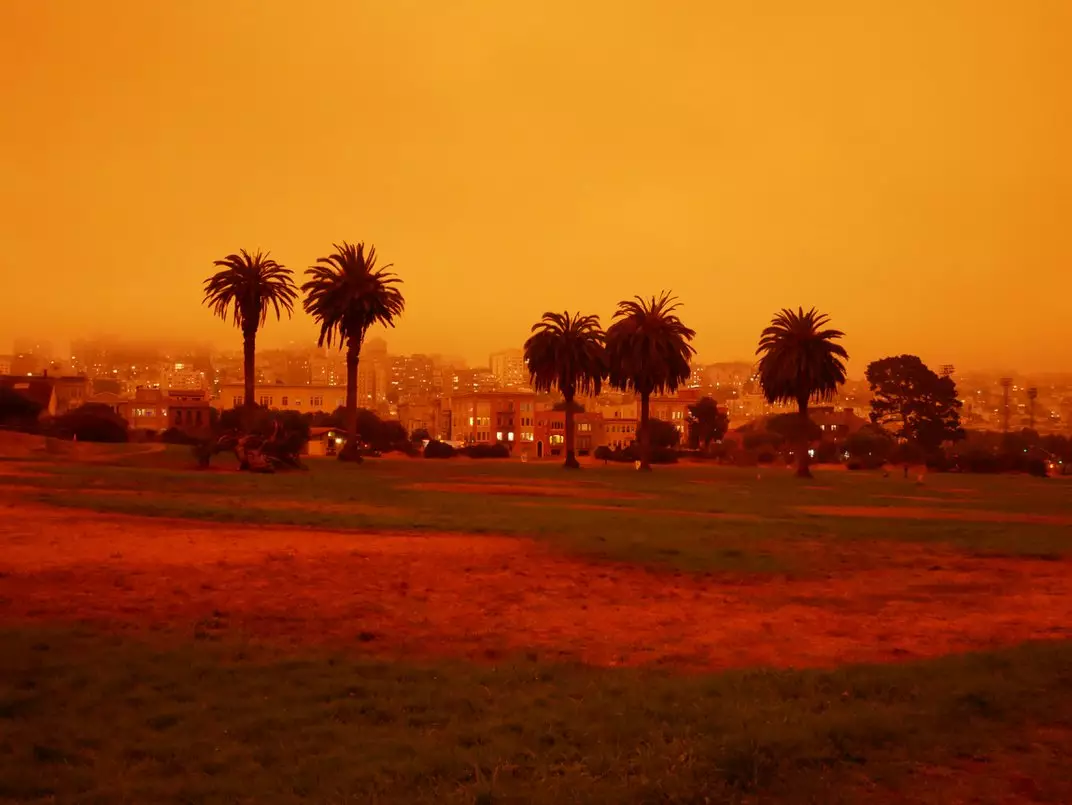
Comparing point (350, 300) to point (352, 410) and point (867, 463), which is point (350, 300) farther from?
point (867, 463)

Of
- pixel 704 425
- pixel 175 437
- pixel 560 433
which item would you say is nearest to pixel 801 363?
pixel 175 437

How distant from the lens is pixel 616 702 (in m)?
8.76

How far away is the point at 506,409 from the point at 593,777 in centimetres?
14620

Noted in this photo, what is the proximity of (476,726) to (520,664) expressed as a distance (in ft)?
8.29

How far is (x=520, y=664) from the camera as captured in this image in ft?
34.4

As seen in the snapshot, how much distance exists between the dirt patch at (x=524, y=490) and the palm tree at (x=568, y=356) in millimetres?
23376

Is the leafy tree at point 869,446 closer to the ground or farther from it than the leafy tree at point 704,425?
closer to the ground

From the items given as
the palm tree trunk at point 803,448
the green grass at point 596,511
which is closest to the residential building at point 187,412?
the green grass at point 596,511

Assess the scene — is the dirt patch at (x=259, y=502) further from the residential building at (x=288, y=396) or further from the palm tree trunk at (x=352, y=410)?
the residential building at (x=288, y=396)

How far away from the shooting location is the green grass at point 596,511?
894 inches

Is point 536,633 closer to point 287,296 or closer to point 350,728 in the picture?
point 350,728

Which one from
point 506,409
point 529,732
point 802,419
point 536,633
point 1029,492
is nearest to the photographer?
point 529,732

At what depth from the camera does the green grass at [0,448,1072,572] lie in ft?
74.5

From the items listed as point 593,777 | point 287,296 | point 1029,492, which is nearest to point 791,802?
point 593,777
